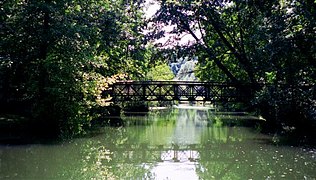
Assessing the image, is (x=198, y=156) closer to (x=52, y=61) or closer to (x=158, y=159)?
(x=158, y=159)

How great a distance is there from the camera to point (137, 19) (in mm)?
29812

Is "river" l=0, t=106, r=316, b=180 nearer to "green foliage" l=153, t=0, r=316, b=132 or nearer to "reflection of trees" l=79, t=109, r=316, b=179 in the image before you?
"reflection of trees" l=79, t=109, r=316, b=179

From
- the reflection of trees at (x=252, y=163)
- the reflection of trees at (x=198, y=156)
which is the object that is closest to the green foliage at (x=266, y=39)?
the reflection of trees at (x=198, y=156)

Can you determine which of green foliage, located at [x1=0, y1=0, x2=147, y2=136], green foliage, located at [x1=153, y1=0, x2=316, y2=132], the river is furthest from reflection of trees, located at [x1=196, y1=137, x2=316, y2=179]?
green foliage, located at [x1=0, y1=0, x2=147, y2=136]

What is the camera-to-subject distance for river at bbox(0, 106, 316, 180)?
12.0 metres

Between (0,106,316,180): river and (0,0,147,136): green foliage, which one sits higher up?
(0,0,147,136): green foliage

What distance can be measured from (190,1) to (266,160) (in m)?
14.7

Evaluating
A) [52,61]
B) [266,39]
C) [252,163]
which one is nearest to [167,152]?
[252,163]

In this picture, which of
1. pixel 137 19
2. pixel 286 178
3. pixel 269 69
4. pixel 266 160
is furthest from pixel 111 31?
pixel 286 178

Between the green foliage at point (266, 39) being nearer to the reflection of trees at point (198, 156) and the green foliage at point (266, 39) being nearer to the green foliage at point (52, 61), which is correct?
the reflection of trees at point (198, 156)

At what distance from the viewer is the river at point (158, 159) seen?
472 inches

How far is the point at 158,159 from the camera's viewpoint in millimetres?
15250

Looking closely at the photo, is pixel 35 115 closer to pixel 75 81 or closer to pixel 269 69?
pixel 75 81

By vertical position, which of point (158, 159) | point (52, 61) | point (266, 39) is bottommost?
point (158, 159)
